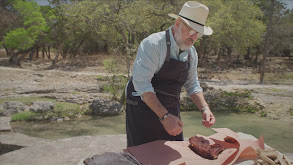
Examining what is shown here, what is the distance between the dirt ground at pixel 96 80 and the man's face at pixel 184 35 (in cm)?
975

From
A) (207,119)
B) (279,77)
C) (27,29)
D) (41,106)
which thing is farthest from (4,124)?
(279,77)

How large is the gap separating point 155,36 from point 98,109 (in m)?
9.44

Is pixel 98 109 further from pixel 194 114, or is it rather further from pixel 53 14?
pixel 53 14

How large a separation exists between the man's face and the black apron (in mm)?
179

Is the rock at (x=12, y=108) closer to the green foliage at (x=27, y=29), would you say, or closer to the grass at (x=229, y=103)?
the grass at (x=229, y=103)

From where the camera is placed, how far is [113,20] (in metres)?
11.8

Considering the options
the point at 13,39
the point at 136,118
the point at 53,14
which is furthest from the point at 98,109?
the point at 53,14

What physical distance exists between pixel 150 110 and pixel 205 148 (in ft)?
1.93

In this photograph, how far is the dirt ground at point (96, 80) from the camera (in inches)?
473

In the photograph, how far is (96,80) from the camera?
1795cm

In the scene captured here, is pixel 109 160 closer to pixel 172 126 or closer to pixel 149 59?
pixel 172 126

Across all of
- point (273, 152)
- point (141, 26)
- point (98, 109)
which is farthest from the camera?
point (141, 26)

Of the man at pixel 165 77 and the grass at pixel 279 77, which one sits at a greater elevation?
the man at pixel 165 77

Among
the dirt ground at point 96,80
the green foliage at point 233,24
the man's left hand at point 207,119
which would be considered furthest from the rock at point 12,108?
the green foliage at point 233,24
